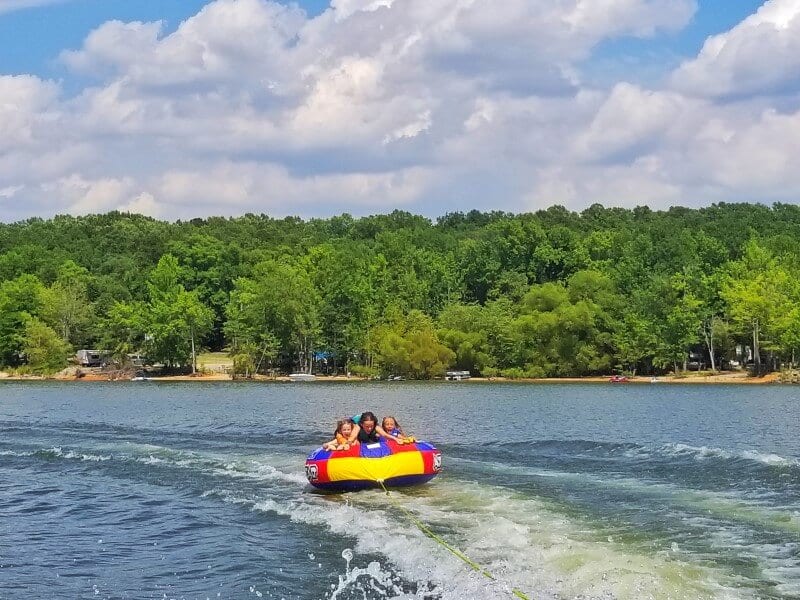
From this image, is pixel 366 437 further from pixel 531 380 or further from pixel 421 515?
pixel 531 380

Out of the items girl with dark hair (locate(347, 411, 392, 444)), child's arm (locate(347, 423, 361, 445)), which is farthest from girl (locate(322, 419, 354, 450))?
girl with dark hair (locate(347, 411, 392, 444))

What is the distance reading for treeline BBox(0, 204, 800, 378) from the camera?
304 ft

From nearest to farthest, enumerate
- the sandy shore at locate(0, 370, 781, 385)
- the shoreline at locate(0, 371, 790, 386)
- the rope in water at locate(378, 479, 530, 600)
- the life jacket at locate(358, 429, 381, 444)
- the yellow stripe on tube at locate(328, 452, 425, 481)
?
the rope in water at locate(378, 479, 530, 600) < the yellow stripe on tube at locate(328, 452, 425, 481) < the life jacket at locate(358, 429, 381, 444) < the shoreline at locate(0, 371, 790, 386) < the sandy shore at locate(0, 370, 781, 385)

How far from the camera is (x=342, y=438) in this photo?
76.7ft

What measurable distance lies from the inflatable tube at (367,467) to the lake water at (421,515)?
375 mm

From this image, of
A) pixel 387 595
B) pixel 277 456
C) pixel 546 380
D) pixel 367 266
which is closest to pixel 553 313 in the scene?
pixel 546 380

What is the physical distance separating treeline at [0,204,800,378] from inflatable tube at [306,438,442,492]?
7038 centimetres

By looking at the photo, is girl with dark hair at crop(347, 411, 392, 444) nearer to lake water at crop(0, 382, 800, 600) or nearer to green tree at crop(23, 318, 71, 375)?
lake water at crop(0, 382, 800, 600)

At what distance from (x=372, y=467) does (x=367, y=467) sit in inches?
Answer: 4.7

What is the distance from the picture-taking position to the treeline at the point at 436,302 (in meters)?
92.7

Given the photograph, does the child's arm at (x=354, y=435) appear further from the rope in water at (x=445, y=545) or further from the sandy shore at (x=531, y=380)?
the sandy shore at (x=531, y=380)

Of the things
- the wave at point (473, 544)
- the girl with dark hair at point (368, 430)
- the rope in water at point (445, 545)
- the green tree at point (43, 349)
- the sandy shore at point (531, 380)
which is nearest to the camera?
the rope in water at point (445, 545)

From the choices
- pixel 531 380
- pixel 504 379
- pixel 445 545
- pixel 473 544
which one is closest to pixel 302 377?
pixel 504 379

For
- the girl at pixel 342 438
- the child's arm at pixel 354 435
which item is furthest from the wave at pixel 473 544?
the child's arm at pixel 354 435
